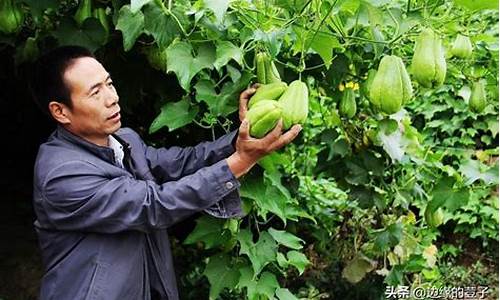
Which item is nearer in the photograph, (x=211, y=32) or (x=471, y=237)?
(x=211, y=32)

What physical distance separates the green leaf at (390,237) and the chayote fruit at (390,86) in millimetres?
1530

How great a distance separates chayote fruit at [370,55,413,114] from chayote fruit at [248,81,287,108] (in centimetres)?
24

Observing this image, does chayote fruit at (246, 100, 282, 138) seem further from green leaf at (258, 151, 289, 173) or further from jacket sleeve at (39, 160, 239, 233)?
green leaf at (258, 151, 289, 173)

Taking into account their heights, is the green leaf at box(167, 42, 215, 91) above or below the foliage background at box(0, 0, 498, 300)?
above

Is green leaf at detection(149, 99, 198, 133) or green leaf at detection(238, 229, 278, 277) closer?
green leaf at detection(149, 99, 198, 133)

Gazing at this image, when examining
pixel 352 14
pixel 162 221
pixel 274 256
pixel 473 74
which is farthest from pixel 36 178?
pixel 473 74

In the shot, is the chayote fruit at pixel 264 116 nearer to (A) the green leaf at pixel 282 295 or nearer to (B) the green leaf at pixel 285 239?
(B) the green leaf at pixel 285 239

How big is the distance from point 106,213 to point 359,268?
198cm

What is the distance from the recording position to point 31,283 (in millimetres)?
3717

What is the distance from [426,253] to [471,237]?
1.23m

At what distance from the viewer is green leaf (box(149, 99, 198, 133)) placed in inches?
79.2

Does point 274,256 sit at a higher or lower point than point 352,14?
lower

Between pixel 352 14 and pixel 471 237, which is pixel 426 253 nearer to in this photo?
pixel 471 237

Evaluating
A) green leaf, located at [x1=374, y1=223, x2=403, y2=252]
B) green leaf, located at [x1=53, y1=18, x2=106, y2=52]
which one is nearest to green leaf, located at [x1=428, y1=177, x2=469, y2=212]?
green leaf, located at [x1=374, y1=223, x2=403, y2=252]
